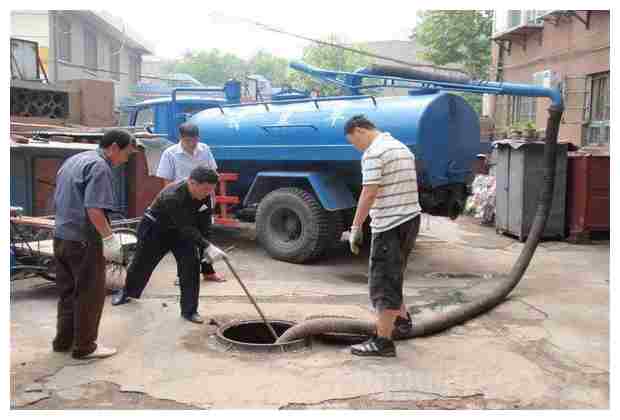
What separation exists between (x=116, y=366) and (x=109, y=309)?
1.36 meters

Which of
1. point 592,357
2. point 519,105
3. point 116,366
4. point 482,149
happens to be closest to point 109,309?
point 116,366

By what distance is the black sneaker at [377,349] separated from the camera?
4.21 m

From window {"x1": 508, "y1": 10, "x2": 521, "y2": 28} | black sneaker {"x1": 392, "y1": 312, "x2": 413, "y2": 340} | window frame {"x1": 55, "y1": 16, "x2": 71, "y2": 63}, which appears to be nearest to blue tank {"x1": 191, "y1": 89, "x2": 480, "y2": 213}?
black sneaker {"x1": 392, "y1": 312, "x2": 413, "y2": 340}

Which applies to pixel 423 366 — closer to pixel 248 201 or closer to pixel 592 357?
pixel 592 357

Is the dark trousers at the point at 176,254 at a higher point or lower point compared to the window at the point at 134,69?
lower

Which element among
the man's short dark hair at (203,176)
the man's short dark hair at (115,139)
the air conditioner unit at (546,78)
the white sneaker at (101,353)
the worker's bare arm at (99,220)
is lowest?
the white sneaker at (101,353)

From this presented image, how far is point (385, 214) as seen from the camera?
4.16 meters

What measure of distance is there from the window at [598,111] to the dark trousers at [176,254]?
9576 mm

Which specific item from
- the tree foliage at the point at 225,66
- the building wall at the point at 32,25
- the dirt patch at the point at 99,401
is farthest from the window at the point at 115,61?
the tree foliage at the point at 225,66

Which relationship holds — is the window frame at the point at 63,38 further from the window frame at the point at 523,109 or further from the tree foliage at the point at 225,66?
the tree foliage at the point at 225,66

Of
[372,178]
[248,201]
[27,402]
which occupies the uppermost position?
[372,178]

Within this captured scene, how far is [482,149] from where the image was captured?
7613mm

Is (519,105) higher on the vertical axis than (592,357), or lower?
higher

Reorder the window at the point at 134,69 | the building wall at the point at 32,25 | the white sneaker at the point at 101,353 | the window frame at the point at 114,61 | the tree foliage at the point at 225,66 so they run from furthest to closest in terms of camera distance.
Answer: the tree foliage at the point at 225,66 → the window at the point at 134,69 → the window frame at the point at 114,61 → the building wall at the point at 32,25 → the white sneaker at the point at 101,353
